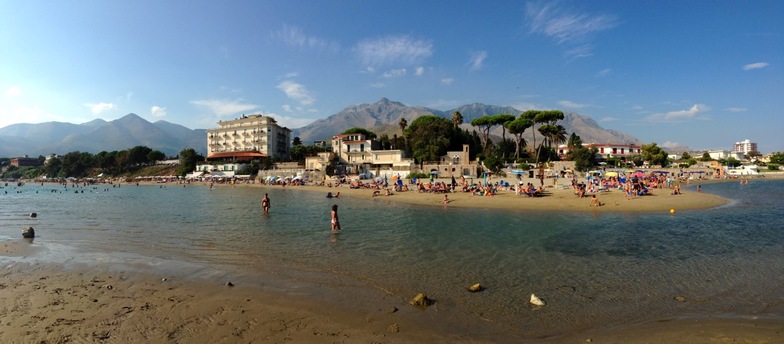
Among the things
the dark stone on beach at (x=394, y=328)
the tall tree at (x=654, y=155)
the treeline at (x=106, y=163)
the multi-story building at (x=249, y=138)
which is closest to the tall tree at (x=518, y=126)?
the tall tree at (x=654, y=155)

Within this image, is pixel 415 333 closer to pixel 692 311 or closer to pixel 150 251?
pixel 692 311

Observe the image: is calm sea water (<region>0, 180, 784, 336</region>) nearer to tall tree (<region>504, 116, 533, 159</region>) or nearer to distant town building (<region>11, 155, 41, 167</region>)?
tall tree (<region>504, 116, 533, 159</region>)

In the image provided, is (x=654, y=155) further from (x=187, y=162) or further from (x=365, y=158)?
(x=187, y=162)

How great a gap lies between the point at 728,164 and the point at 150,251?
360 ft

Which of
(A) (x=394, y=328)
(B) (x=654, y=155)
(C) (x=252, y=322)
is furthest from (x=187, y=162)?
(B) (x=654, y=155)

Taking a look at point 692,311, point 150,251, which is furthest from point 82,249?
point 692,311

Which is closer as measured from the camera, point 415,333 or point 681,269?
point 415,333

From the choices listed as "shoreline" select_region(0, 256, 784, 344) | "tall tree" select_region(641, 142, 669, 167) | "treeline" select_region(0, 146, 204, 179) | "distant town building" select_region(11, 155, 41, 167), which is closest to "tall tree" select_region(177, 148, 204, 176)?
"treeline" select_region(0, 146, 204, 179)

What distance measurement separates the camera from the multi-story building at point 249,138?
88294 millimetres

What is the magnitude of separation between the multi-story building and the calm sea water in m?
68.7

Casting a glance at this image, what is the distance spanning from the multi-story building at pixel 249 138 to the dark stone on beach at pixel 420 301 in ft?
265

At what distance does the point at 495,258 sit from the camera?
453 inches

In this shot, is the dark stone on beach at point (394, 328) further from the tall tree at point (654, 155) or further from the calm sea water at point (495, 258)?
the tall tree at point (654, 155)

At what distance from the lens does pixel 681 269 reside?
10250 millimetres
